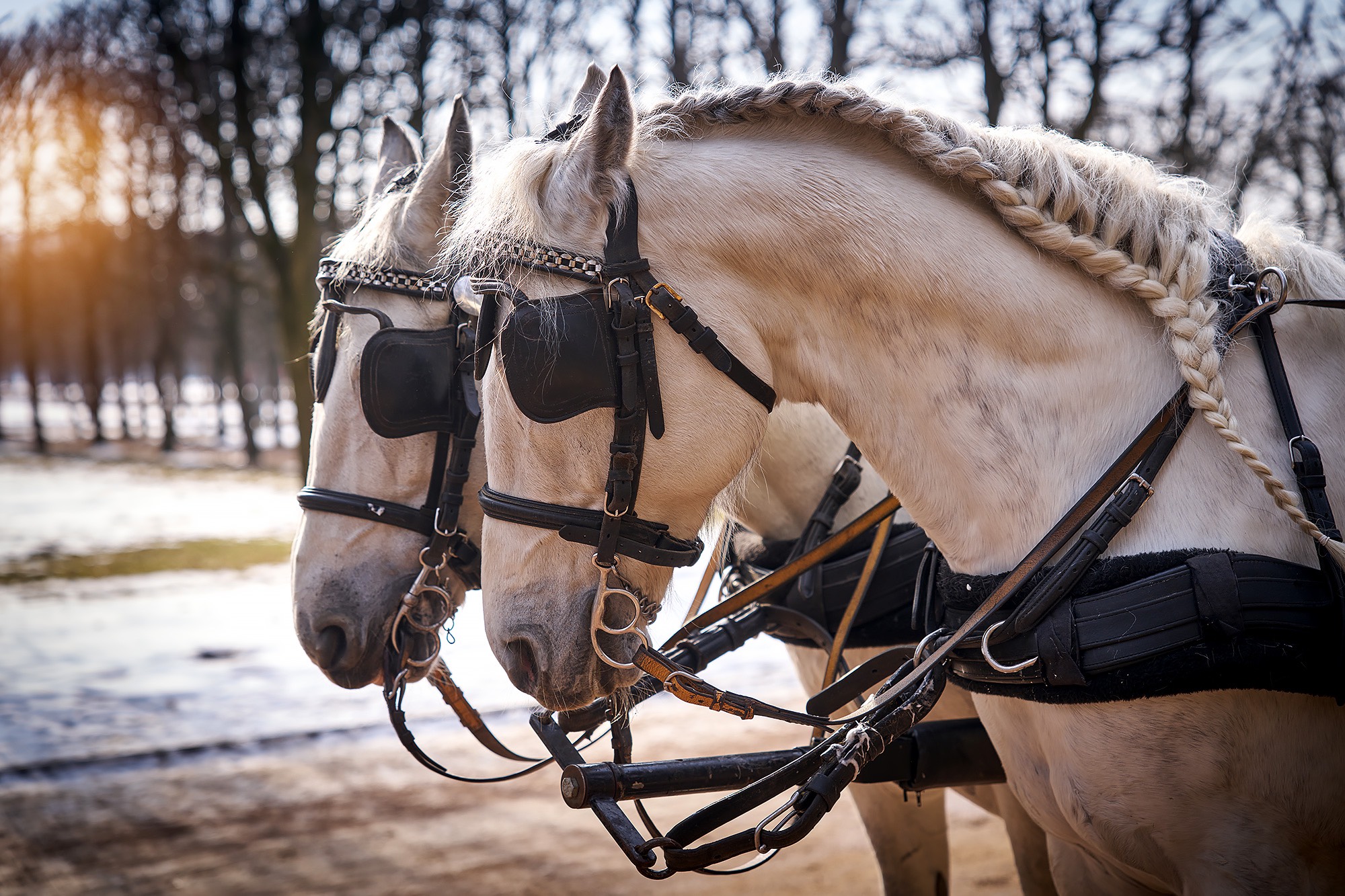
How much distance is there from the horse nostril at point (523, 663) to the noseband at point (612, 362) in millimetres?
169

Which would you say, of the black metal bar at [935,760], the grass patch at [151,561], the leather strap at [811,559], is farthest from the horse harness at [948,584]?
the grass patch at [151,561]

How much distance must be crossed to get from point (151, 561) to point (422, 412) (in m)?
9.76

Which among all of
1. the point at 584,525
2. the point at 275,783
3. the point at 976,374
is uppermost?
the point at 976,374

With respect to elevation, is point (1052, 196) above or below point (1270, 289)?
above

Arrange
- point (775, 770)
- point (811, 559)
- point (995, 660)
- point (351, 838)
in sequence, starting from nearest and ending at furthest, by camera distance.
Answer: point (995, 660)
point (775, 770)
point (811, 559)
point (351, 838)

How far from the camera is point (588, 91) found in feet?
5.76

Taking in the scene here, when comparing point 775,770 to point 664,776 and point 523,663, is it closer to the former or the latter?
point 664,776

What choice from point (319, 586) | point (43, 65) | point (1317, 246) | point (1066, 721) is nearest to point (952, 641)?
point (1066, 721)

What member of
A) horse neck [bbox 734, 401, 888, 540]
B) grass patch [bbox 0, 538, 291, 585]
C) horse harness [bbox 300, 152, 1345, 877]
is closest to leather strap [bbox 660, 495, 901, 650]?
horse neck [bbox 734, 401, 888, 540]

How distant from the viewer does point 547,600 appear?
142 centimetres

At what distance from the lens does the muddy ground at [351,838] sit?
3.56 metres

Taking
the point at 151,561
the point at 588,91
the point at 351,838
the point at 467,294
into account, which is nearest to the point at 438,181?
the point at 588,91

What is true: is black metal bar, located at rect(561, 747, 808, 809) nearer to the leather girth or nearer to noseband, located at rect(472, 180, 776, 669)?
noseband, located at rect(472, 180, 776, 669)

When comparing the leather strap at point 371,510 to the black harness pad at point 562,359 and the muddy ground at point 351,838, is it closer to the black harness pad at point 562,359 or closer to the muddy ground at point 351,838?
the black harness pad at point 562,359
